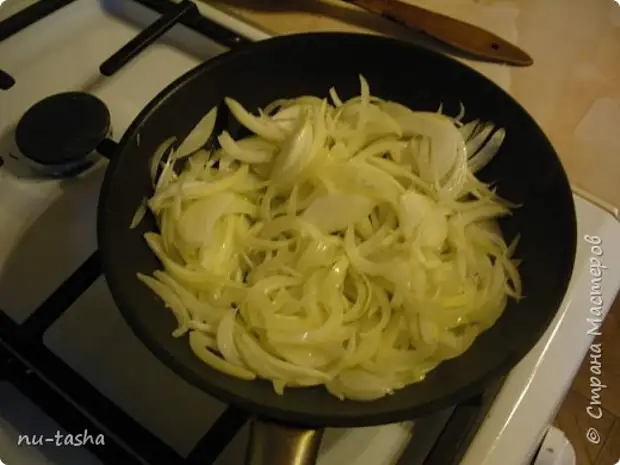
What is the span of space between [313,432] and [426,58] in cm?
34

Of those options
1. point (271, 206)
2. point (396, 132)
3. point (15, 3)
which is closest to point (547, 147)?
point (396, 132)

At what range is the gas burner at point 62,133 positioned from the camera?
2.35 feet

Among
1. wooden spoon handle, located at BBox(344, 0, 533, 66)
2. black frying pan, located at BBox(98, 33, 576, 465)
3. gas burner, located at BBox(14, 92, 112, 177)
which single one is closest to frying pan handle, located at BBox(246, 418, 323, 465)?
black frying pan, located at BBox(98, 33, 576, 465)

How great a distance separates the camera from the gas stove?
1.95 feet

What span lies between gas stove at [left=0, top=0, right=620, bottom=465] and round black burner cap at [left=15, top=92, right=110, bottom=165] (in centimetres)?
1

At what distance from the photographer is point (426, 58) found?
2.22 ft

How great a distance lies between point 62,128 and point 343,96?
0.26 meters

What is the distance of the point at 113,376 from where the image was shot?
643 millimetres

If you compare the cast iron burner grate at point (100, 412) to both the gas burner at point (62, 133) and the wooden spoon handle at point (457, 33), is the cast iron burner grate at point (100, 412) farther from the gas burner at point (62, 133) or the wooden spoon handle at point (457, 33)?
the wooden spoon handle at point (457, 33)

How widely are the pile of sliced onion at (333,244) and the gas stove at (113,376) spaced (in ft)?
0.25

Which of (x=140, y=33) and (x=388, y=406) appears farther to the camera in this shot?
(x=140, y=33)

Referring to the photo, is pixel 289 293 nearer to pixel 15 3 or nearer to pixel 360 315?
pixel 360 315

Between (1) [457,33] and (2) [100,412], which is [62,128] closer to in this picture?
(2) [100,412]

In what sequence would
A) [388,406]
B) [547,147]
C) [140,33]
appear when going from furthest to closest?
[140,33]
[547,147]
[388,406]
